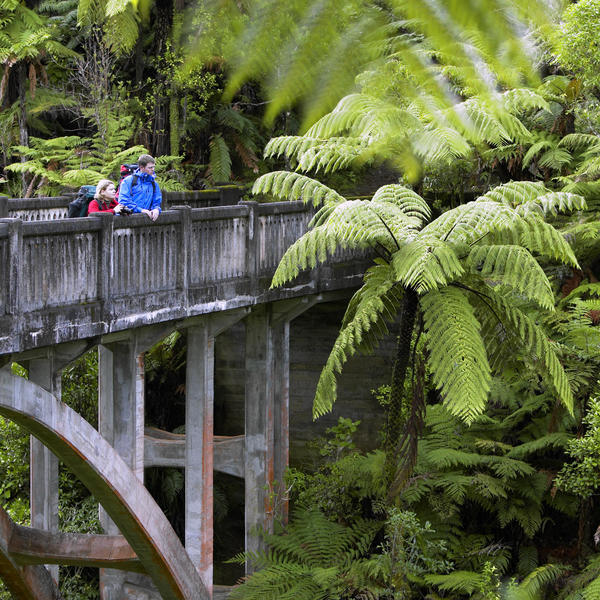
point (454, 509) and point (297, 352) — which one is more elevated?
point (297, 352)

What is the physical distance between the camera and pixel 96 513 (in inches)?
559

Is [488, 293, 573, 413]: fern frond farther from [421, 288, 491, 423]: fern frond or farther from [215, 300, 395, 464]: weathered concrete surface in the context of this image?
[215, 300, 395, 464]: weathered concrete surface

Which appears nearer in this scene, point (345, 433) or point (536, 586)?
point (536, 586)

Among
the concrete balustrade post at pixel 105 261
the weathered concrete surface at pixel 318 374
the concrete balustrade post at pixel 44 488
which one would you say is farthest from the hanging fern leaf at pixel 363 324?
the weathered concrete surface at pixel 318 374

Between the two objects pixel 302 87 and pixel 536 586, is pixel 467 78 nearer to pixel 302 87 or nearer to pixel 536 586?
pixel 302 87

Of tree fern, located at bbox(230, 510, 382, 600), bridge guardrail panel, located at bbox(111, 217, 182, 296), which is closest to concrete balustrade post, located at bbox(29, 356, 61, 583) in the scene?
tree fern, located at bbox(230, 510, 382, 600)

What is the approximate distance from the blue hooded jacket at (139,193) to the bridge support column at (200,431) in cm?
153

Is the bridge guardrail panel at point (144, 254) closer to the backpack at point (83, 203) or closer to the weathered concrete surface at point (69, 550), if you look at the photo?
the backpack at point (83, 203)

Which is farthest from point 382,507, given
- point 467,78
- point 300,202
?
point 467,78

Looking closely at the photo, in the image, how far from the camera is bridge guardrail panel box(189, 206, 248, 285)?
9531 millimetres

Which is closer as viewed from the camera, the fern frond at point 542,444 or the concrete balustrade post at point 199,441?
the concrete balustrade post at point 199,441

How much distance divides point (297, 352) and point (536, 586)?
5840mm

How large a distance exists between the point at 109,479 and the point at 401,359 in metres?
3.17

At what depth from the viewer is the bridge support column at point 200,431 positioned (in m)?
10.2
